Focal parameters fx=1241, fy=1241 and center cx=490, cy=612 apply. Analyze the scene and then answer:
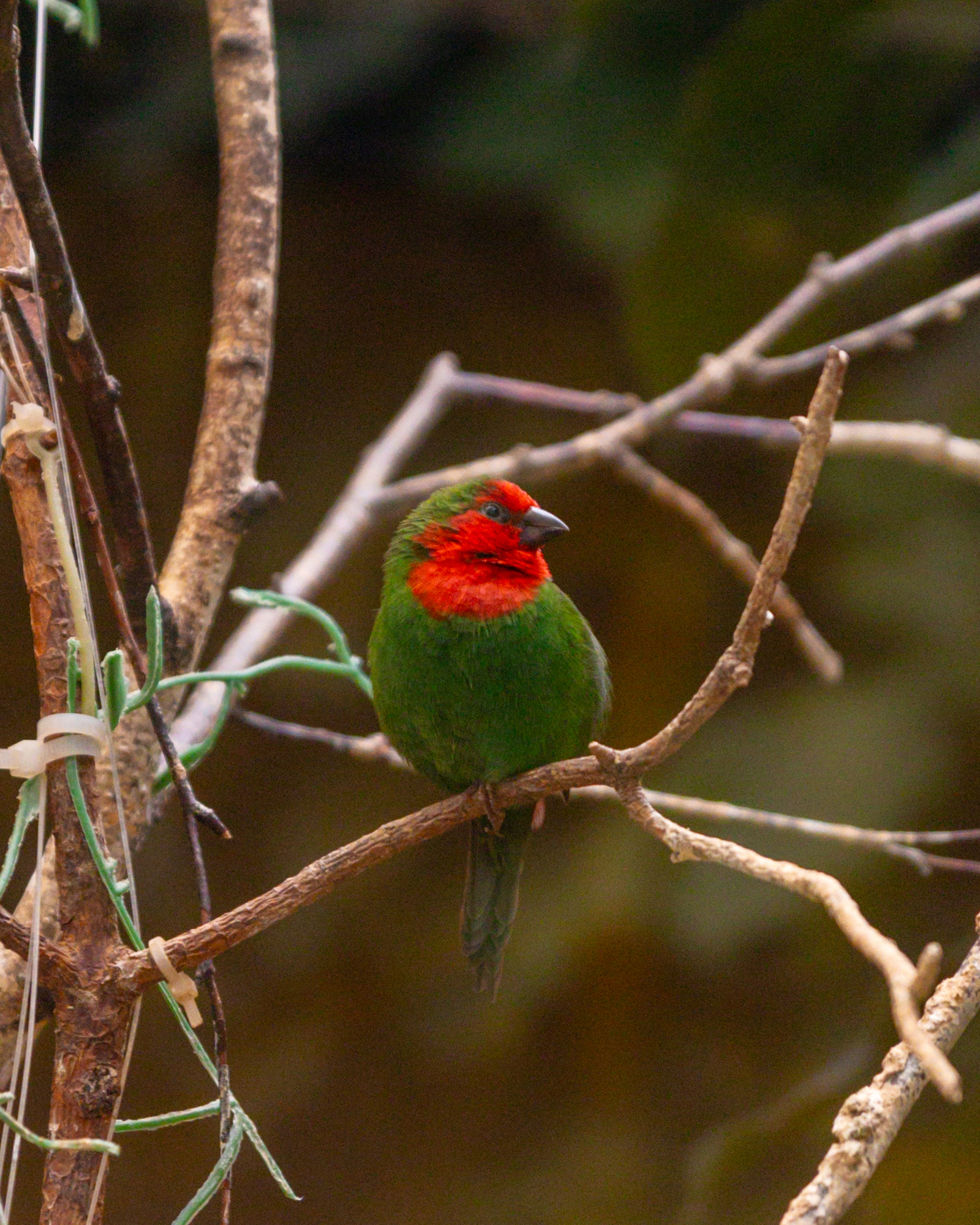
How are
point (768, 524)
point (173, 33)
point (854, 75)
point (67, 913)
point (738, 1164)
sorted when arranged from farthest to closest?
point (768, 524) < point (173, 33) < point (738, 1164) < point (854, 75) < point (67, 913)

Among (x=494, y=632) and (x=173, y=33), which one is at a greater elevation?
(x=173, y=33)

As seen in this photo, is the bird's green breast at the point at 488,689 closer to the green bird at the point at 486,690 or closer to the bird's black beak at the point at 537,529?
the green bird at the point at 486,690

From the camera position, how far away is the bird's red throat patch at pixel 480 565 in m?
1.44

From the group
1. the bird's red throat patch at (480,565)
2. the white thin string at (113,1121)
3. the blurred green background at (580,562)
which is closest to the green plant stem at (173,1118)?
the white thin string at (113,1121)

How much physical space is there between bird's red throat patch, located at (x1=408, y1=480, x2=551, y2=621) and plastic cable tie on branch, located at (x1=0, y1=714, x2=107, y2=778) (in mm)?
715

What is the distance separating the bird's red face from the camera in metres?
1.45

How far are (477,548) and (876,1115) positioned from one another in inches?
39.7

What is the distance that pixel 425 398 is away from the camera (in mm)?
2035

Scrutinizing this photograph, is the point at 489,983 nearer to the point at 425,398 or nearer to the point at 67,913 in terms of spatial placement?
the point at 67,913

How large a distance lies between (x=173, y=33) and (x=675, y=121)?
1.25 metres

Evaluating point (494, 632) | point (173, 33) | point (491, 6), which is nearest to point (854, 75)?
point (491, 6)

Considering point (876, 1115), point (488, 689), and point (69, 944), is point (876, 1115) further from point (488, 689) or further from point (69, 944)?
point (488, 689)

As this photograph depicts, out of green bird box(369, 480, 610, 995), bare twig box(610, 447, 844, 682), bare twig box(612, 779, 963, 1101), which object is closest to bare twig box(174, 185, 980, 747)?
bare twig box(610, 447, 844, 682)

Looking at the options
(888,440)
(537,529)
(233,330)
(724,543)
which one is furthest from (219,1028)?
(888,440)
